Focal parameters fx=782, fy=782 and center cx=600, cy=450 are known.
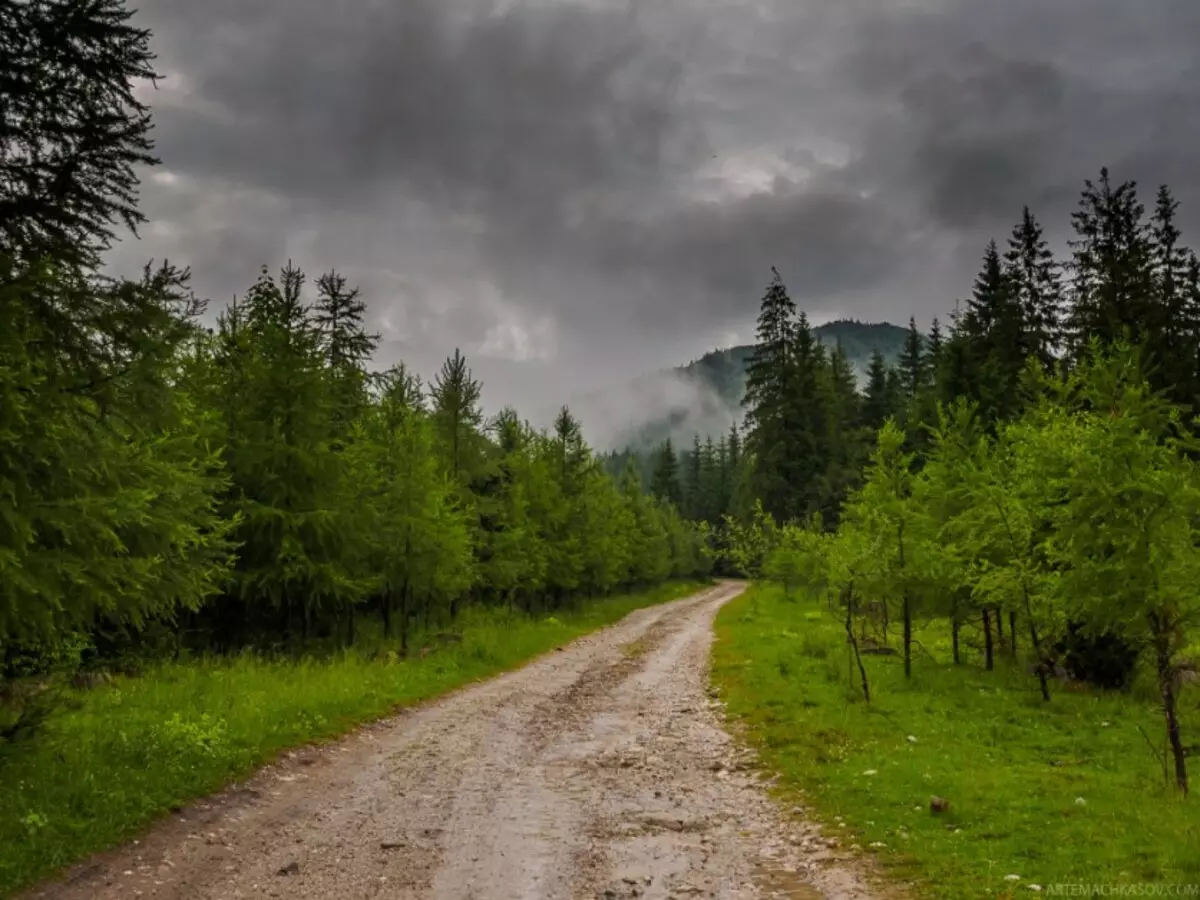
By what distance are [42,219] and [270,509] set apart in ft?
44.7

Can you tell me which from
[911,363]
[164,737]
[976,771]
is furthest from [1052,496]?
[911,363]

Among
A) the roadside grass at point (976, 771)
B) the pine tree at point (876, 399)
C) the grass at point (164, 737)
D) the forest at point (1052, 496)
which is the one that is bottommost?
the roadside grass at point (976, 771)

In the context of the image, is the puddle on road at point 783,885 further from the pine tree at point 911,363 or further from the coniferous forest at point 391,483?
the pine tree at point 911,363

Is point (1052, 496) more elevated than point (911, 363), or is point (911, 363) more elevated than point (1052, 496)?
point (911, 363)

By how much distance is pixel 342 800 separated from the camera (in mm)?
10633

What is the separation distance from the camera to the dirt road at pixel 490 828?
25.4ft

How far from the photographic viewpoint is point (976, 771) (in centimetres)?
1213

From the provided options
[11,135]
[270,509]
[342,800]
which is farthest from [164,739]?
[270,509]

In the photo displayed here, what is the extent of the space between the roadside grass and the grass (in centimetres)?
829

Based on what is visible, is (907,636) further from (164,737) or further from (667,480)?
(667,480)

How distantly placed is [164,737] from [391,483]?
1365 cm

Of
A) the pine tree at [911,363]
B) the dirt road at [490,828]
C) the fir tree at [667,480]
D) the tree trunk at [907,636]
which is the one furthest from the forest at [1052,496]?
the fir tree at [667,480]

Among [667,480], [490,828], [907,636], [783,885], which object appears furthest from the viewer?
[667,480]

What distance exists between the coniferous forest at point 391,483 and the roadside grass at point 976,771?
990 mm
